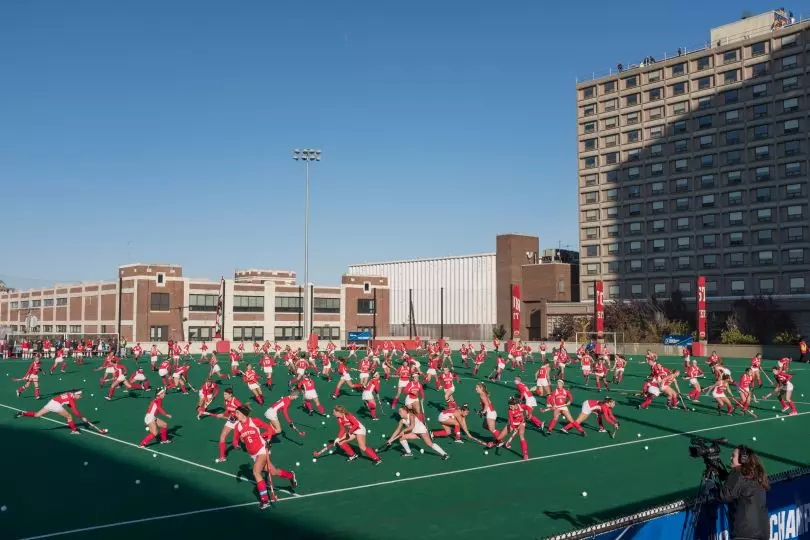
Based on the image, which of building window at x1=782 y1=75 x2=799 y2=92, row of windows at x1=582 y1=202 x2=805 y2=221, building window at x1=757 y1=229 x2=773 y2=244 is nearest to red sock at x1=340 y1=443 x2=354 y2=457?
row of windows at x1=582 y1=202 x2=805 y2=221

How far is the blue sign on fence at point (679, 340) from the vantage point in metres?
64.1

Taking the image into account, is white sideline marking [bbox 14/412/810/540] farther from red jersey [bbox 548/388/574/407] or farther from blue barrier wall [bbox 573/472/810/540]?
blue barrier wall [bbox 573/472/810/540]

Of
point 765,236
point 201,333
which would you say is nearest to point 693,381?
point 765,236

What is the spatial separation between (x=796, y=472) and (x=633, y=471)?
23.9ft

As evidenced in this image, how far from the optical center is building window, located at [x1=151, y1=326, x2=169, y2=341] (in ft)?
266

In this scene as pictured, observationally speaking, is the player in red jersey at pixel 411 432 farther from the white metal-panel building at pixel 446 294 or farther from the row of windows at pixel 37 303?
the row of windows at pixel 37 303

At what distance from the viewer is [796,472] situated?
9922 mm

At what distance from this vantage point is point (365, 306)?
322 feet

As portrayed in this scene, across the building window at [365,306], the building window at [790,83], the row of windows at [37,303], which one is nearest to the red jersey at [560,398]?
the building window at [365,306]

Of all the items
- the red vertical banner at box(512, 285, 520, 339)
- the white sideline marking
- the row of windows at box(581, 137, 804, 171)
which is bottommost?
the white sideline marking

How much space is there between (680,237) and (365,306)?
41.5 metres

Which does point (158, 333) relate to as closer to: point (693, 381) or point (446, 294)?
point (446, 294)

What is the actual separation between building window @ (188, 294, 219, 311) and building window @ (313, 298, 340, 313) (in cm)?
1295

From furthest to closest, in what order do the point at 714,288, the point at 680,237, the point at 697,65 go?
the point at 680,237
the point at 697,65
the point at 714,288
